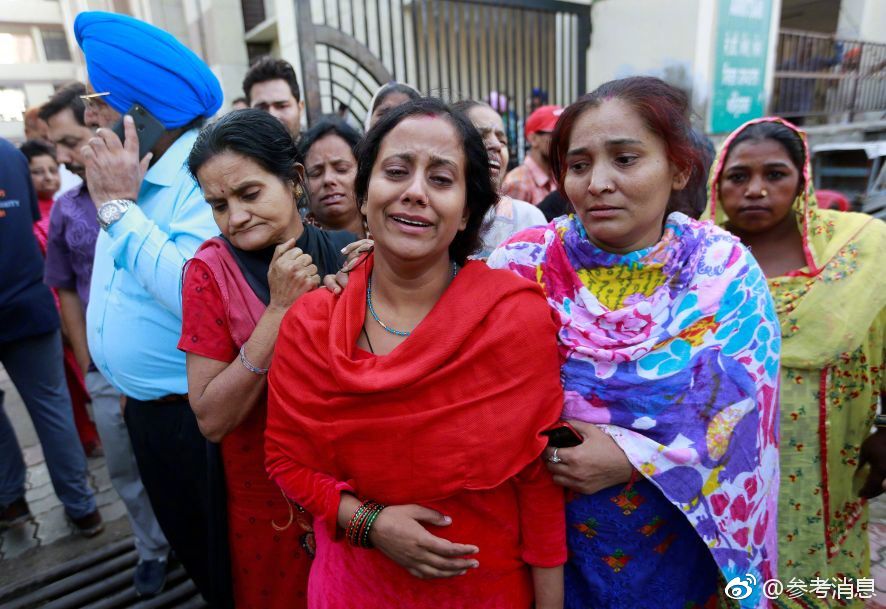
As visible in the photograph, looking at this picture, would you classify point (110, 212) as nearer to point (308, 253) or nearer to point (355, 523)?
point (308, 253)

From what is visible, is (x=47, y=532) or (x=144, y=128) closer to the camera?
(x=144, y=128)

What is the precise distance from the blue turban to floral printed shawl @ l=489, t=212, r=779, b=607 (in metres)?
1.50

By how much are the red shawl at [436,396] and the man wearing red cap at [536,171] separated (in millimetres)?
3052

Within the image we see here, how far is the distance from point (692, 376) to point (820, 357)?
31.8 inches

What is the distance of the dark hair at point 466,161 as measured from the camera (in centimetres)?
126

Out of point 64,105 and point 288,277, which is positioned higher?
point 64,105

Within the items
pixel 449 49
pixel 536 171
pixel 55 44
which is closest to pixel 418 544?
pixel 536 171

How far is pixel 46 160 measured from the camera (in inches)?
178

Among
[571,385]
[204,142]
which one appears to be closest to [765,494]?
[571,385]

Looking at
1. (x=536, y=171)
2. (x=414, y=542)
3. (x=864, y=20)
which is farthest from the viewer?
(x=864, y=20)

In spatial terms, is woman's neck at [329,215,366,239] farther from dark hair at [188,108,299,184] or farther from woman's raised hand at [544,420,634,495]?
woman's raised hand at [544,420,634,495]

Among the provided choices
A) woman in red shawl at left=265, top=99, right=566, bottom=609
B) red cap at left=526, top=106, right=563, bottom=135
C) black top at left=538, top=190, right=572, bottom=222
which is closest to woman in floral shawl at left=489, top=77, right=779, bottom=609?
woman in red shawl at left=265, top=99, right=566, bottom=609

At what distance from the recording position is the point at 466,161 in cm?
127

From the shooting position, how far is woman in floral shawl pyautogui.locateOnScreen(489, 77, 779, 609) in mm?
1261
